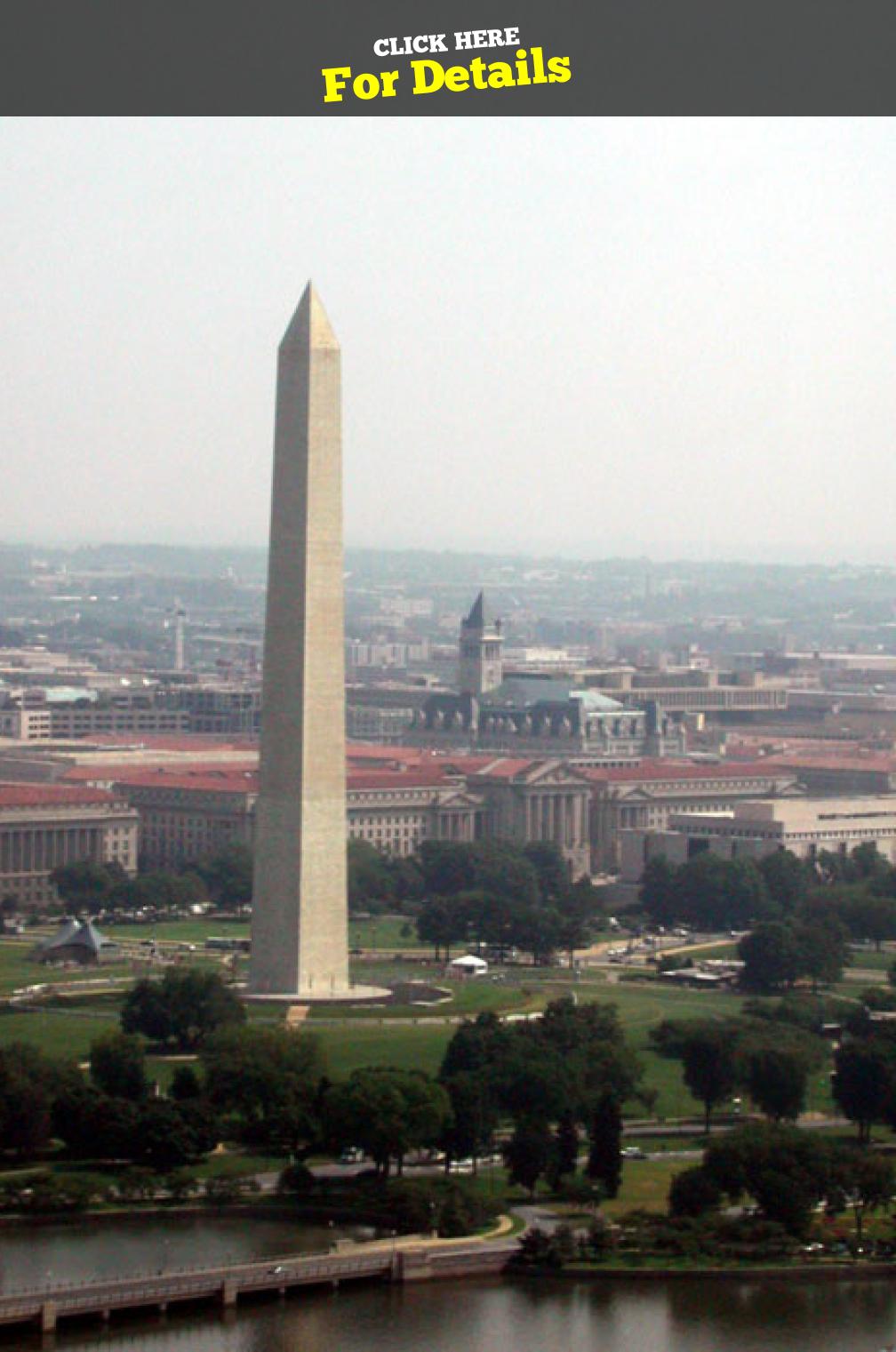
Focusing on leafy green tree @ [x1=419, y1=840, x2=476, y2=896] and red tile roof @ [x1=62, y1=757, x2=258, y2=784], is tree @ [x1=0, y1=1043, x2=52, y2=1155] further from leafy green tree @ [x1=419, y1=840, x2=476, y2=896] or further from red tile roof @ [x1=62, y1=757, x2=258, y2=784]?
red tile roof @ [x1=62, y1=757, x2=258, y2=784]

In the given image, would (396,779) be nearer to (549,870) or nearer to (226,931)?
(549,870)

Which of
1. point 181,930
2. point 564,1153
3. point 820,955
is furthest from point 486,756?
point 564,1153

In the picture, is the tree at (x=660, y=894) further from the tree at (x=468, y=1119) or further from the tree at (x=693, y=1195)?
the tree at (x=693, y=1195)

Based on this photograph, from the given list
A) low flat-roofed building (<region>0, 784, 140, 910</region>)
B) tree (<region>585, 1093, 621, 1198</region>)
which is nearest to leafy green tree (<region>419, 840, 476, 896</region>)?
low flat-roofed building (<region>0, 784, 140, 910</region>)

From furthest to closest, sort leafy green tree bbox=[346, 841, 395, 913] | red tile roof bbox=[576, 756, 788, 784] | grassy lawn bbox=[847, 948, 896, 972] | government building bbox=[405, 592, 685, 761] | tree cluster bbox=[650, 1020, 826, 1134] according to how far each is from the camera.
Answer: government building bbox=[405, 592, 685, 761] < red tile roof bbox=[576, 756, 788, 784] < leafy green tree bbox=[346, 841, 395, 913] < grassy lawn bbox=[847, 948, 896, 972] < tree cluster bbox=[650, 1020, 826, 1134]

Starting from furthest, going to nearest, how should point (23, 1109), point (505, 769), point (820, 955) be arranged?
1. point (505, 769)
2. point (820, 955)
3. point (23, 1109)

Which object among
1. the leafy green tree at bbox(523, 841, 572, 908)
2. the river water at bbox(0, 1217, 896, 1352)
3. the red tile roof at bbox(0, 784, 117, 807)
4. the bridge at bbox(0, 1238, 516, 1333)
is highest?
the red tile roof at bbox(0, 784, 117, 807)

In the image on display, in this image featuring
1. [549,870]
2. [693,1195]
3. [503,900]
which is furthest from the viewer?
[549,870]

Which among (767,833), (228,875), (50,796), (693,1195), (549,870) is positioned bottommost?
(693,1195)
